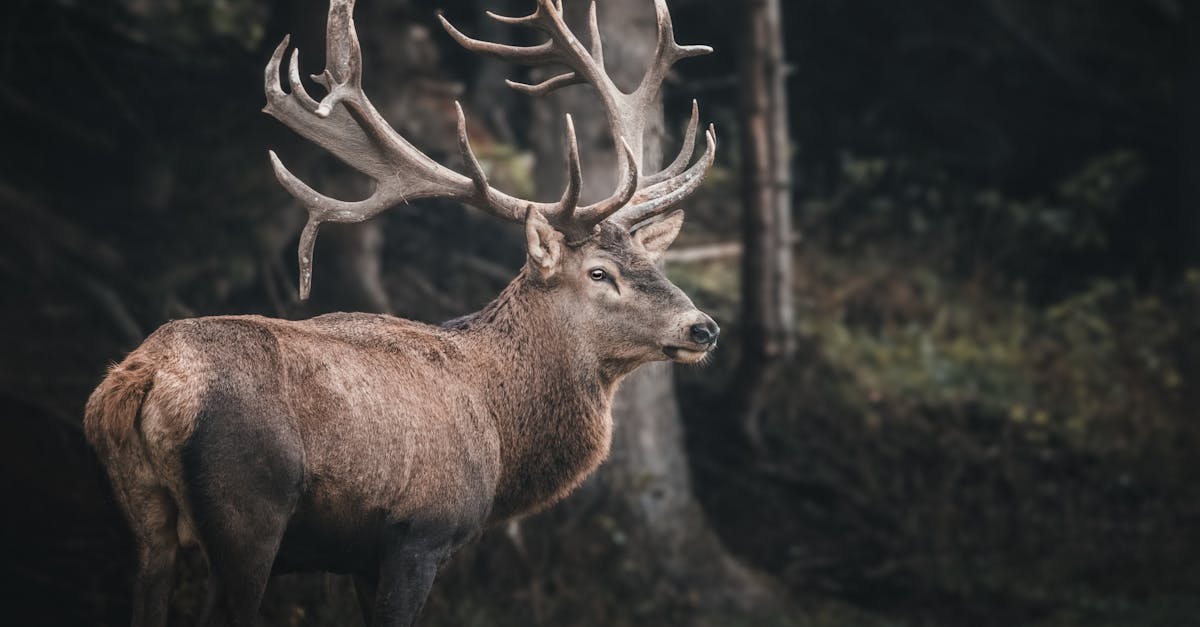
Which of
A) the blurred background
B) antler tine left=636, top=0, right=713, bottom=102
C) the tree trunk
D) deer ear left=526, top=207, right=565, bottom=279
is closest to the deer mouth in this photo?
deer ear left=526, top=207, right=565, bottom=279

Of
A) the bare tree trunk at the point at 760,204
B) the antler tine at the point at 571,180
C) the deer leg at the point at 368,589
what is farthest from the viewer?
the bare tree trunk at the point at 760,204

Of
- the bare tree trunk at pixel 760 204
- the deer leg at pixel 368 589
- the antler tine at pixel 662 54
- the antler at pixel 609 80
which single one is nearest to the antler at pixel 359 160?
the antler at pixel 609 80

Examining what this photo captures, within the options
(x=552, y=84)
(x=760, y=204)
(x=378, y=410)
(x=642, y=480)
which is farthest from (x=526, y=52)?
(x=760, y=204)

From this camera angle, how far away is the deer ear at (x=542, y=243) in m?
5.48

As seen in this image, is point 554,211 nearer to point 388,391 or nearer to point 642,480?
point 388,391

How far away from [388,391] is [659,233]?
6.18ft

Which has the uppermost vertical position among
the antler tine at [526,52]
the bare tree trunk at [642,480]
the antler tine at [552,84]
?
the antler tine at [526,52]

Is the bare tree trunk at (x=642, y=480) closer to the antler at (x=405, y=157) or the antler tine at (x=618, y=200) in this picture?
the antler at (x=405, y=157)

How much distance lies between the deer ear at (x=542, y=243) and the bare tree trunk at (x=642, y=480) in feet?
8.96

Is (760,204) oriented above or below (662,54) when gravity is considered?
below

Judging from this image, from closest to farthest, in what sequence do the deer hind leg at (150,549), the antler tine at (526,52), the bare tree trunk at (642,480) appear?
the deer hind leg at (150,549), the antler tine at (526,52), the bare tree trunk at (642,480)

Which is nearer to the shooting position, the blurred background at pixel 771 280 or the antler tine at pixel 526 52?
the antler tine at pixel 526 52

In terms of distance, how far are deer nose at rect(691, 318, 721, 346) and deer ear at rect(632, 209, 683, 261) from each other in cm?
74

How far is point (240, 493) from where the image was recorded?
4.30 metres
